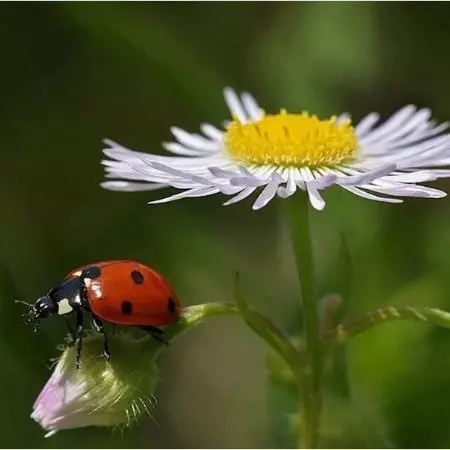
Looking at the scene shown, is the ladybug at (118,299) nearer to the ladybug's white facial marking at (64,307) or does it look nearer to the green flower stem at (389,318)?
the ladybug's white facial marking at (64,307)

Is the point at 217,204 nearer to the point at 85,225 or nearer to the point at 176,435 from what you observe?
the point at 85,225

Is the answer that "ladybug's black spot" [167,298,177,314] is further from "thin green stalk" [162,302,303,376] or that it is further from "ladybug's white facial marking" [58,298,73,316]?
"ladybug's white facial marking" [58,298,73,316]

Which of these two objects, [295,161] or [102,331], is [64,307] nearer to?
[102,331]

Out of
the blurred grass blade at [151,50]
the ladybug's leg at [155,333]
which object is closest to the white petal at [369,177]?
the ladybug's leg at [155,333]

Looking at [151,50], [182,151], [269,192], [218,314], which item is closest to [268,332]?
[218,314]

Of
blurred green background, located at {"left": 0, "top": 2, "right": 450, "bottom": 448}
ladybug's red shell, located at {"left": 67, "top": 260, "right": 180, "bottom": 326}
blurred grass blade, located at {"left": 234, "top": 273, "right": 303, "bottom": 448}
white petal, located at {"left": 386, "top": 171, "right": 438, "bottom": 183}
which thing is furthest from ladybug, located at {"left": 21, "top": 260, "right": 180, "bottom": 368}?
blurred green background, located at {"left": 0, "top": 2, "right": 450, "bottom": 448}

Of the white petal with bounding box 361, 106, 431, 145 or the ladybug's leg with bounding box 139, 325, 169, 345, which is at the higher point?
the white petal with bounding box 361, 106, 431, 145

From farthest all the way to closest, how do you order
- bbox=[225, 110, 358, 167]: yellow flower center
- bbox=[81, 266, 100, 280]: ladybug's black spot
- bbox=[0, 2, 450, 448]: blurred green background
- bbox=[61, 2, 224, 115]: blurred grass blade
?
bbox=[61, 2, 224, 115]: blurred grass blade, bbox=[0, 2, 450, 448]: blurred green background, bbox=[225, 110, 358, 167]: yellow flower center, bbox=[81, 266, 100, 280]: ladybug's black spot

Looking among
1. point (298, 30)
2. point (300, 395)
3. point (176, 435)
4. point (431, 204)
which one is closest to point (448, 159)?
point (300, 395)
